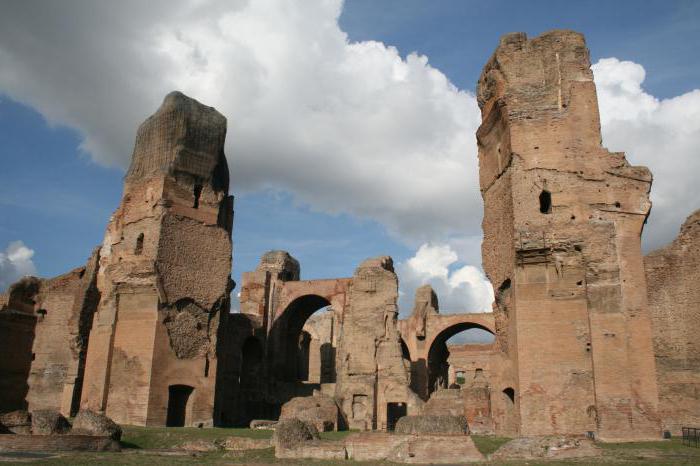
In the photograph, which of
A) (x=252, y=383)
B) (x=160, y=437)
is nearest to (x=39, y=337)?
(x=252, y=383)

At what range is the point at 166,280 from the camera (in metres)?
19.9

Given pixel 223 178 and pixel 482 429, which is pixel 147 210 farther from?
pixel 482 429

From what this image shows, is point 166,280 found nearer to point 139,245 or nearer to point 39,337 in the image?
point 139,245

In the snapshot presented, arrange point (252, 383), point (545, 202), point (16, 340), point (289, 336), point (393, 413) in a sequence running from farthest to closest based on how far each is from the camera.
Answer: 1. point (289, 336)
2. point (252, 383)
3. point (393, 413)
4. point (16, 340)
5. point (545, 202)

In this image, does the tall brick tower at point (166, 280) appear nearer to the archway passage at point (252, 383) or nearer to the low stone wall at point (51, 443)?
the low stone wall at point (51, 443)

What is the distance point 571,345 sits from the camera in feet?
47.7

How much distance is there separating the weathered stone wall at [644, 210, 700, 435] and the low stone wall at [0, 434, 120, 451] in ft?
47.2

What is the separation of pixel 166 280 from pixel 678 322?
49.8 ft

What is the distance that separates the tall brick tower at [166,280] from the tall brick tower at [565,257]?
31.5 ft


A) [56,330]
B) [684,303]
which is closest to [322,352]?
[56,330]

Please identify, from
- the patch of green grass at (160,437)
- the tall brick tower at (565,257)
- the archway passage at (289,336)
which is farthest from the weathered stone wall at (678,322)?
the archway passage at (289,336)

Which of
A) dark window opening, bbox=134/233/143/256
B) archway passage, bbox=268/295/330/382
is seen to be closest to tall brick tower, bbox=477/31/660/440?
dark window opening, bbox=134/233/143/256

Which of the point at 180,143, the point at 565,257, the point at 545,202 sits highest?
the point at 180,143

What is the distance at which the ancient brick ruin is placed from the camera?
14.4 m
